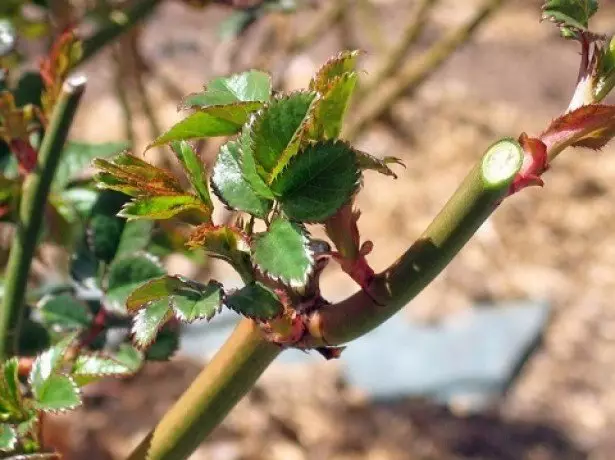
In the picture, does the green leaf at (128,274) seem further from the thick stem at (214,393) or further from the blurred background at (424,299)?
the blurred background at (424,299)

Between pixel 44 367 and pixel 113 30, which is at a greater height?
pixel 113 30

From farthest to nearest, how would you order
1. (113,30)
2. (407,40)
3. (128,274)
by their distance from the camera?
(407,40) < (113,30) < (128,274)

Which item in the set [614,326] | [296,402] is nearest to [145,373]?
[296,402]

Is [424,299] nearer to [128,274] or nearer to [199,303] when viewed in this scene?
[128,274]

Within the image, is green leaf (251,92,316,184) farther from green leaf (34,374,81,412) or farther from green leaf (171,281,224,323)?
green leaf (34,374,81,412)

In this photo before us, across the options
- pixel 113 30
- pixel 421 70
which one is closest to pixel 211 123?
pixel 113 30

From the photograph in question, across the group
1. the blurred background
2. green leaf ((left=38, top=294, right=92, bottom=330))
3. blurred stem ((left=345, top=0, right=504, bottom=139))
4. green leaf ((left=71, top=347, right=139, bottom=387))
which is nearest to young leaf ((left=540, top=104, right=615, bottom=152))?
green leaf ((left=71, top=347, right=139, bottom=387))

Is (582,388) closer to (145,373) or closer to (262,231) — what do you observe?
(145,373)
